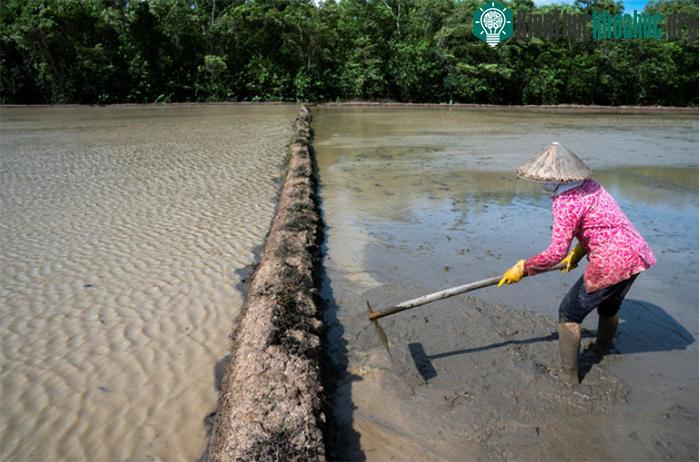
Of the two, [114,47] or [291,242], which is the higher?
[114,47]

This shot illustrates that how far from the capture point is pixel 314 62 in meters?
33.2

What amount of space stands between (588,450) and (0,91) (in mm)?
33654

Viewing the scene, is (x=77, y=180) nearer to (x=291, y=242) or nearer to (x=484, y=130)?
(x=291, y=242)

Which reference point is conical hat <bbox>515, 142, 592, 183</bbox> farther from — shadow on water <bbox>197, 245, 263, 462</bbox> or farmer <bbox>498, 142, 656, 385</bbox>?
shadow on water <bbox>197, 245, 263, 462</bbox>

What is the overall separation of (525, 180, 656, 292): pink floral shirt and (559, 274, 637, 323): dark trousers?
0.09 meters

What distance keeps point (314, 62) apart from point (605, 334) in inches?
1252

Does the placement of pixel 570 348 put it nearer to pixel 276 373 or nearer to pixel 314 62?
pixel 276 373

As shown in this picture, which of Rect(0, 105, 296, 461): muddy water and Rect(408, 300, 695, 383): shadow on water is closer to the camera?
Rect(0, 105, 296, 461): muddy water

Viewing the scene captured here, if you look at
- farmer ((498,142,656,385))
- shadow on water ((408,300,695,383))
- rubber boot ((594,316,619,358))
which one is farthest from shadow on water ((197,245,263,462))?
rubber boot ((594,316,619,358))

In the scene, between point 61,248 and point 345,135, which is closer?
point 61,248

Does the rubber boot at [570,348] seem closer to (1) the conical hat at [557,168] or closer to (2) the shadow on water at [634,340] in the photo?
(2) the shadow on water at [634,340]

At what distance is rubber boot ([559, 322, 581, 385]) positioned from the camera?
11.4 ft

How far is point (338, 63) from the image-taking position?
109 ft

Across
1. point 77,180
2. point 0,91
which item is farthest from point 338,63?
point 77,180
